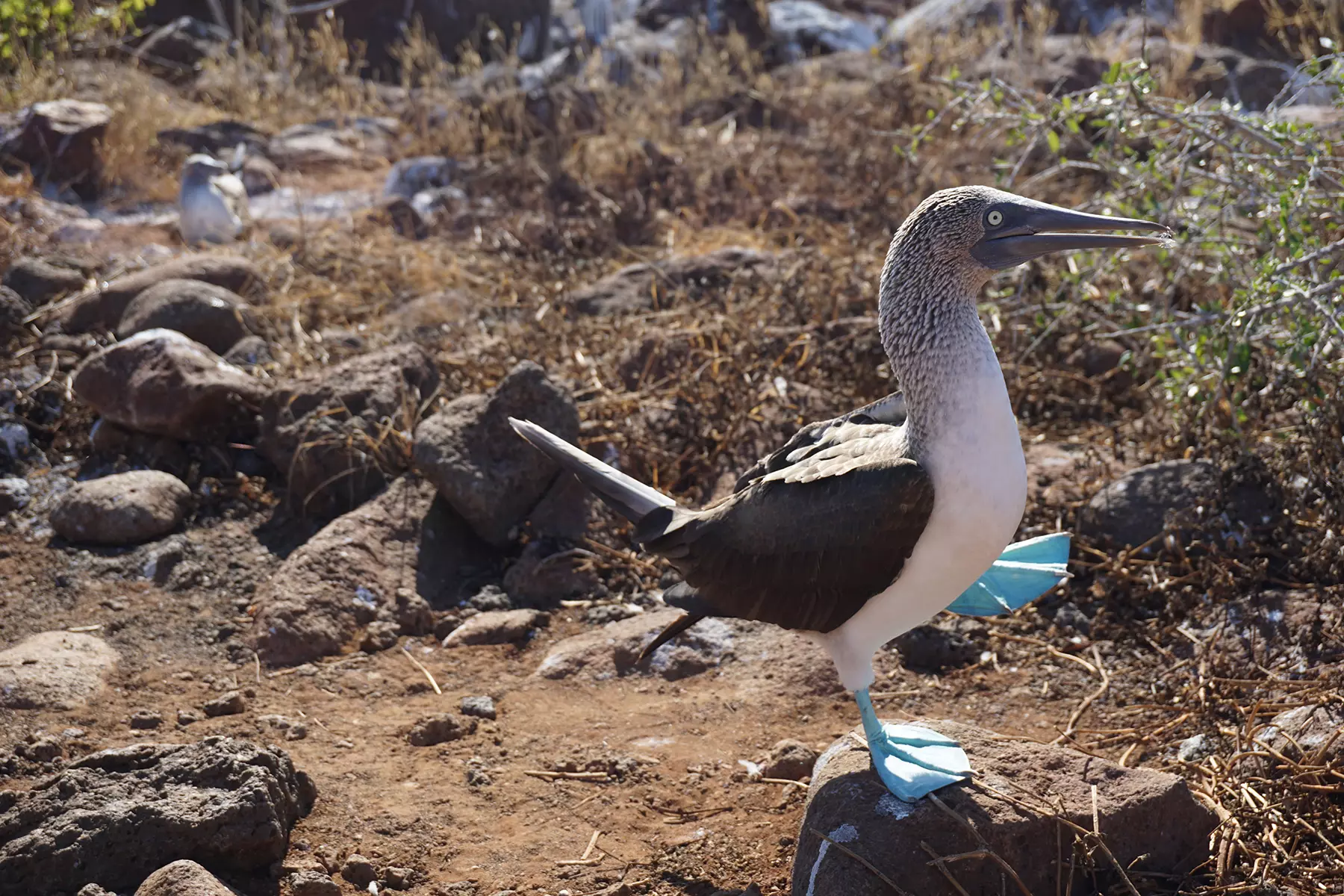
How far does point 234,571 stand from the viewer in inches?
188

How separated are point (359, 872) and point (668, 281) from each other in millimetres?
3736

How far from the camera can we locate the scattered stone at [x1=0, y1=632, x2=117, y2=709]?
146 inches

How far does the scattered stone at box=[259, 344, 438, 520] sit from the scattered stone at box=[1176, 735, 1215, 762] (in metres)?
3.07

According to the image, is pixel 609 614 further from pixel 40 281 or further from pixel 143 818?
pixel 40 281

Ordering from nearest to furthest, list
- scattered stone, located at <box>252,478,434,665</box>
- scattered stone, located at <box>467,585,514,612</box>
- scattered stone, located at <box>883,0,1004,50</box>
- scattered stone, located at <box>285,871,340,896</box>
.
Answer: scattered stone, located at <box>285,871,340,896</box> < scattered stone, located at <box>252,478,434,665</box> < scattered stone, located at <box>467,585,514,612</box> < scattered stone, located at <box>883,0,1004,50</box>

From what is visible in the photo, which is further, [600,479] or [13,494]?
[13,494]

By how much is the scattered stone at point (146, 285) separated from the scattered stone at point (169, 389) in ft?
2.82

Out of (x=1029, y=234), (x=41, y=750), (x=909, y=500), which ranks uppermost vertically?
(x=1029, y=234)

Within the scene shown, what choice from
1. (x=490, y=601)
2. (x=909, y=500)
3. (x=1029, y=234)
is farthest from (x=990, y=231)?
(x=490, y=601)

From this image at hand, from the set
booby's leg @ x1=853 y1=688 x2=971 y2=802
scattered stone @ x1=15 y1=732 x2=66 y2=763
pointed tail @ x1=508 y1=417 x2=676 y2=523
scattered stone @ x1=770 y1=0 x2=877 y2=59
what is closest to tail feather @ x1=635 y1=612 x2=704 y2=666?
pointed tail @ x1=508 y1=417 x2=676 y2=523

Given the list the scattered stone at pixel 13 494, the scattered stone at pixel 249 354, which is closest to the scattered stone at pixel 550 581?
the scattered stone at pixel 249 354

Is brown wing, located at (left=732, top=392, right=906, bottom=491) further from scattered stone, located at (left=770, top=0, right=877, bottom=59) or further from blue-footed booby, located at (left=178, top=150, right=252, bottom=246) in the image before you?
scattered stone, located at (left=770, top=0, right=877, bottom=59)

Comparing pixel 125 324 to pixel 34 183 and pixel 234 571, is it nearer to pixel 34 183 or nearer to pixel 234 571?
pixel 234 571

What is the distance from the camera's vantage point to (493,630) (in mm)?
4359
